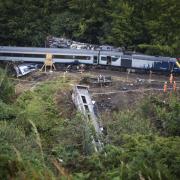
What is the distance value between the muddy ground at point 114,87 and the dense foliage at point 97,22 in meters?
3.41

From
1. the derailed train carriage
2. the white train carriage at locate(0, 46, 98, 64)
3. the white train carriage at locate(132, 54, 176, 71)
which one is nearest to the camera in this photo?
the white train carriage at locate(132, 54, 176, 71)

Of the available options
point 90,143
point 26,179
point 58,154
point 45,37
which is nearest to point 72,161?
point 58,154

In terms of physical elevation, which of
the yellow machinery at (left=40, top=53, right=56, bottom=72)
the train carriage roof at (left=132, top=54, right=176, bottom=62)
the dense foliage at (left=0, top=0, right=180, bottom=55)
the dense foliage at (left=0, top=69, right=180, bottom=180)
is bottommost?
the dense foliage at (left=0, top=69, right=180, bottom=180)

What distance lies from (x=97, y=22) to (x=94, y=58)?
5.26m

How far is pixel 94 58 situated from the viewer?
1478 inches

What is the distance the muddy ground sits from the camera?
30.2 metres

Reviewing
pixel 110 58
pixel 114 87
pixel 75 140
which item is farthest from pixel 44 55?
pixel 75 140

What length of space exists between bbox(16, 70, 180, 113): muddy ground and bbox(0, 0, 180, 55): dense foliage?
341 cm

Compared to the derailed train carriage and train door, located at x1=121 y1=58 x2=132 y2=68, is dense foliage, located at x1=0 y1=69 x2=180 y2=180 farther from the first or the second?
train door, located at x1=121 y1=58 x2=132 y2=68

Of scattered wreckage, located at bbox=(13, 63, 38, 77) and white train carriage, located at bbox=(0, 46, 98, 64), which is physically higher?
white train carriage, located at bbox=(0, 46, 98, 64)

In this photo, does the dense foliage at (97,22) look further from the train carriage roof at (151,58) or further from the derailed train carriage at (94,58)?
the derailed train carriage at (94,58)

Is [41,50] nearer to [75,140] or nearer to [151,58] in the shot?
[151,58]

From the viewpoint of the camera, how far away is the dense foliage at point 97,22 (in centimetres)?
3684

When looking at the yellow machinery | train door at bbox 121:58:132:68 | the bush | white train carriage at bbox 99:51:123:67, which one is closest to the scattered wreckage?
the yellow machinery
